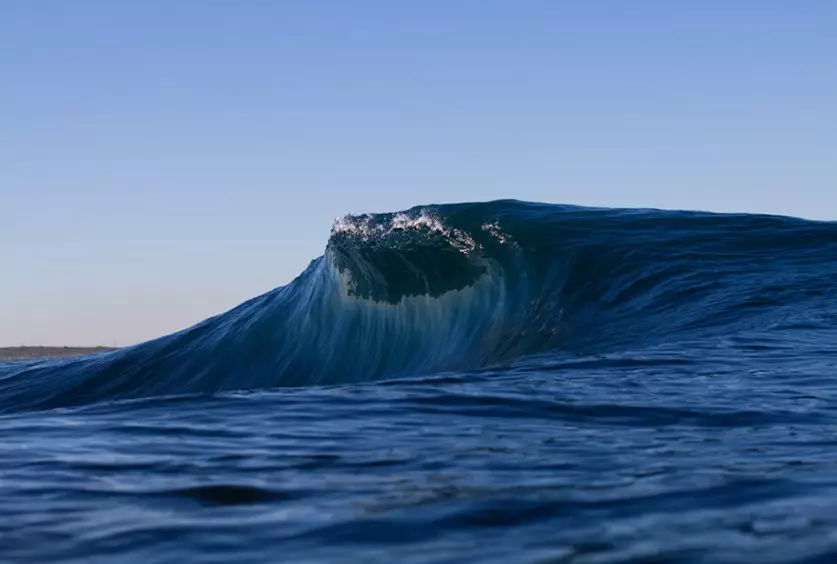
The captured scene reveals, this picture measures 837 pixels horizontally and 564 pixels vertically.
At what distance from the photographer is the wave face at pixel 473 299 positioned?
10.5 meters

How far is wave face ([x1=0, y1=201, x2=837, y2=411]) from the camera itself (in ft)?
34.6

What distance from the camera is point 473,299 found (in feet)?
44.9

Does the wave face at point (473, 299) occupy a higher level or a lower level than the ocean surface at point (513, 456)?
higher

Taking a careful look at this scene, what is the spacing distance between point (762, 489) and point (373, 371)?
33.1 feet

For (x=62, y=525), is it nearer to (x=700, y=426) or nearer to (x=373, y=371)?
(x=700, y=426)

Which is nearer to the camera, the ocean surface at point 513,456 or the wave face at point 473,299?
the ocean surface at point 513,456

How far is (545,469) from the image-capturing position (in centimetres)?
364

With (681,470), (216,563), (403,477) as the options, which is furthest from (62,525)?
(681,470)

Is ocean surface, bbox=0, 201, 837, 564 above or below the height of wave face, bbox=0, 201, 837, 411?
below

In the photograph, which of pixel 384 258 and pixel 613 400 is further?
pixel 384 258

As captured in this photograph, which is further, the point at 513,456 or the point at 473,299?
the point at 473,299

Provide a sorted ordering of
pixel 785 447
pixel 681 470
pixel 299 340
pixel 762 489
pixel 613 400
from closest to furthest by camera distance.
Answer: pixel 762 489 < pixel 681 470 < pixel 785 447 < pixel 613 400 < pixel 299 340

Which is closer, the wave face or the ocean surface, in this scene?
the ocean surface

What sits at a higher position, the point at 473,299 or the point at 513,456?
the point at 473,299
